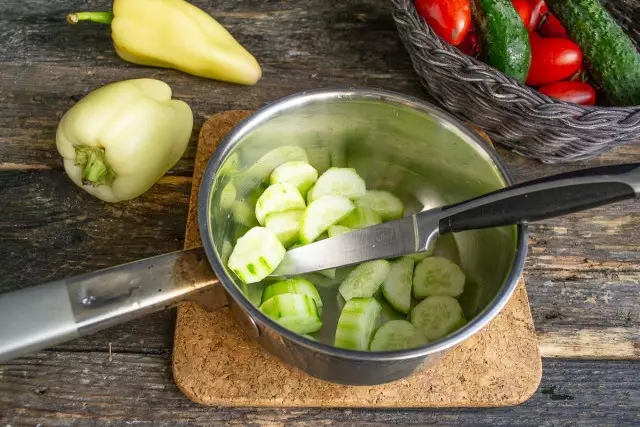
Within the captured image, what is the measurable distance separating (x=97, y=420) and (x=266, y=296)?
303mm

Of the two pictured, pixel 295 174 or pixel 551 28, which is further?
pixel 551 28

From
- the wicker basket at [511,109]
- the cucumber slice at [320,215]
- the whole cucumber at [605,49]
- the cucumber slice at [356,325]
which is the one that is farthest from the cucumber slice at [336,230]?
the whole cucumber at [605,49]

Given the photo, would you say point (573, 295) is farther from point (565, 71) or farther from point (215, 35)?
point (215, 35)

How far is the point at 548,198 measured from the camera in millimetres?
834

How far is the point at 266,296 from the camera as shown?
3.17ft

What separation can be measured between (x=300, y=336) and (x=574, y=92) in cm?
77

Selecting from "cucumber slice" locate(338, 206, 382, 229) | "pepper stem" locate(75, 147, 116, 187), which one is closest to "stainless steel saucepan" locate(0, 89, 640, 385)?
"cucumber slice" locate(338, 206, 382, 229)

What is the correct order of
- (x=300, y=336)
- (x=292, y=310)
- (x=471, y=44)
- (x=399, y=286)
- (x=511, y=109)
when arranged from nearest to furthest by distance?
1. (x=300, y=336)
2. (x=292, y=310)
3. (x=399, y=286)
4. (x=511, y=109)
5. (x=471, y=44)

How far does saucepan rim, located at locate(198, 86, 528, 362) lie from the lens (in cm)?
76

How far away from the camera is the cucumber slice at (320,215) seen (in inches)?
40.4

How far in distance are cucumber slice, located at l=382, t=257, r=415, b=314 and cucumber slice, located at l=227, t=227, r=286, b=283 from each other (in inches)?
7.2

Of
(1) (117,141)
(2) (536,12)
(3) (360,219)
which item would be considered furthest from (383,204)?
(2) (536,12)

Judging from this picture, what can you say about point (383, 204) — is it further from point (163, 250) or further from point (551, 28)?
point (551, 28)

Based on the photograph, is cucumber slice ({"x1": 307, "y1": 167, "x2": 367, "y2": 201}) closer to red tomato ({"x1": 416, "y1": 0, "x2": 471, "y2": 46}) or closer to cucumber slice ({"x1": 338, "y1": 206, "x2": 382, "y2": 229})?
cucumber slice ({"x1": 338, "y1": 206, "x2": 382, "y2": 229})
